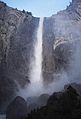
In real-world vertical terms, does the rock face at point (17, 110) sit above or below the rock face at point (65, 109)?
below

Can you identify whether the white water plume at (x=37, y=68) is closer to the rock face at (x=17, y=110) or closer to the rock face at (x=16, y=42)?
the rock face at (x=16, y=42)

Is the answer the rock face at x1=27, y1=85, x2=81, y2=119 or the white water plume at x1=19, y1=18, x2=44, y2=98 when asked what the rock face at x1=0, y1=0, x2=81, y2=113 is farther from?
the rock face at x1=27, y1=85, x2=81, y2=119

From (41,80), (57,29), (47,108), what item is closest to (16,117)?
(47,108)

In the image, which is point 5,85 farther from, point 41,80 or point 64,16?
point 64,16

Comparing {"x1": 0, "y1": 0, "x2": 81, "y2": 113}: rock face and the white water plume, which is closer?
the white water plume

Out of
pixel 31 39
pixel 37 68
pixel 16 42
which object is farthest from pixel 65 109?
pixel 31 39

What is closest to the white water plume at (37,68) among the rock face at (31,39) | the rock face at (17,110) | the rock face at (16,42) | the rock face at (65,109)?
the rock face at (31,39)

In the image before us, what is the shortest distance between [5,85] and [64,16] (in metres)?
32.8

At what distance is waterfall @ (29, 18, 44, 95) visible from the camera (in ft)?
216

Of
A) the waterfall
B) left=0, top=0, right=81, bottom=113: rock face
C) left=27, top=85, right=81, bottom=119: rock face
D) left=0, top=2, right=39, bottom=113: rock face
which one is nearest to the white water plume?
the waterfall

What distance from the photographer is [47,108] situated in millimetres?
26719

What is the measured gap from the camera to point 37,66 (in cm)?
7094

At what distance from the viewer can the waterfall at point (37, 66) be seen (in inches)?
A: 2591

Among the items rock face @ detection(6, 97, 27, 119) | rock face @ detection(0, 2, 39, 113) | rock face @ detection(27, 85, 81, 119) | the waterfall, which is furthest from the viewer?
the waterfall
